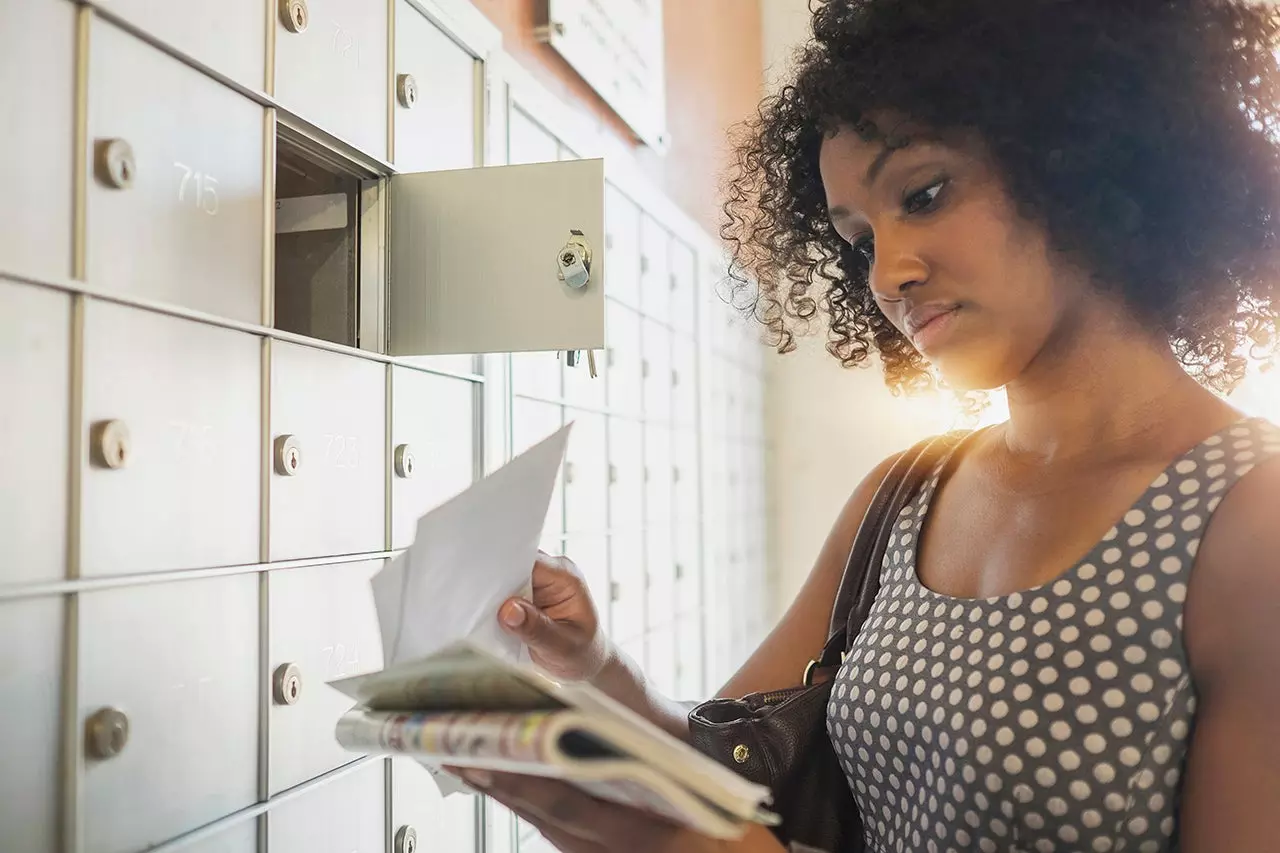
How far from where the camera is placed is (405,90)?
3.63ft

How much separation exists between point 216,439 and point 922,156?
579 mm

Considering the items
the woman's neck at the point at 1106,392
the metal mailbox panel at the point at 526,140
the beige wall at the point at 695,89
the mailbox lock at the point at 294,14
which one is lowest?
the woman's neck at the point at 1106,392

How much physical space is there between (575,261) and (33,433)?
47 cm

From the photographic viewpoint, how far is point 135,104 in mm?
734

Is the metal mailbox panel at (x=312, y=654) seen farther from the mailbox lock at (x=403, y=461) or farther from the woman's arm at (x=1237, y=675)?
the woman's arm at (x=1237, y=675)

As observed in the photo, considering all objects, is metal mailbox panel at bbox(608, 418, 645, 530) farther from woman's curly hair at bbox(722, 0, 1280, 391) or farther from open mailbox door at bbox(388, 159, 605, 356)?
woman's curly hair at bbox(722, 0, 1280, 391)

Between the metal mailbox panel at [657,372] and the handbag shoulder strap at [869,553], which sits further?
the metal mailbox panel at [657,372]

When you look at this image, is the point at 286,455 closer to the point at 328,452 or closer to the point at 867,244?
the point at 328,452

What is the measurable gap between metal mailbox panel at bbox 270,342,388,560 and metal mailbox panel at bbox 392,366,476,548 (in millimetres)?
31

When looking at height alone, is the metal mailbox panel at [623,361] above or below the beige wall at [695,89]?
below

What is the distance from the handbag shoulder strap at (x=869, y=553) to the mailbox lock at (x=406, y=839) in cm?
52

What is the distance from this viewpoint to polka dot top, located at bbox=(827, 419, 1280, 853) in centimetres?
63

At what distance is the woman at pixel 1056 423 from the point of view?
A: 0.64 metres

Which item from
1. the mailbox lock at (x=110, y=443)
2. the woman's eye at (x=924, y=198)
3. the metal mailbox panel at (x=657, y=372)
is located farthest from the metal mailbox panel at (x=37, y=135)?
the metal mailbox panel at (x=657, y=372)
